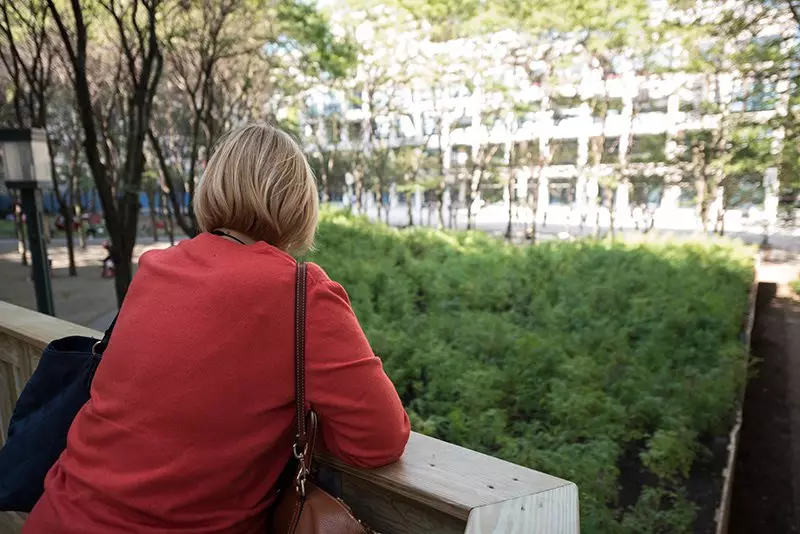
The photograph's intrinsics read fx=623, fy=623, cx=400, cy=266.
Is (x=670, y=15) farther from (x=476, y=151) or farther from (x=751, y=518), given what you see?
(x=751, y=518)

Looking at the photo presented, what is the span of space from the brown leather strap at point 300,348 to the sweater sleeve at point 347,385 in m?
0.01

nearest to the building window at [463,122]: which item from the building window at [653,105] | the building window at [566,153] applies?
the building window at [566,153]

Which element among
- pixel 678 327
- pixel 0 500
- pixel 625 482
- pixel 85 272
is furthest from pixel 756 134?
pixel 85 272

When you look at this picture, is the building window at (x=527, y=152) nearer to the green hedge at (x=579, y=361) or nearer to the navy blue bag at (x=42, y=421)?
the green hedge at (x=579, y=361)

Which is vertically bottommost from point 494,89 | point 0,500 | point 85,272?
point 85,272

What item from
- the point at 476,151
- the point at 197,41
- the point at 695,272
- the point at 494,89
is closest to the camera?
the point at 695,272

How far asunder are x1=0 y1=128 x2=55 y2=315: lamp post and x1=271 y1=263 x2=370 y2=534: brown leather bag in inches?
217

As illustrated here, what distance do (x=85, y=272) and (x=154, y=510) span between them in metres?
17.5

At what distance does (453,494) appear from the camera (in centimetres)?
111

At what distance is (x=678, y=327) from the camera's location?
6699 millimetres

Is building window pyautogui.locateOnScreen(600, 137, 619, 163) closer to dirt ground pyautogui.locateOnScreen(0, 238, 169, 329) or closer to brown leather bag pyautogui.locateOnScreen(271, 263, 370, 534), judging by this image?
dirt ground pyautogui.locateOnScreen(0, 238, 169, 329)

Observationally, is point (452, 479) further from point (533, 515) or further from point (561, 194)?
point (561, 194)

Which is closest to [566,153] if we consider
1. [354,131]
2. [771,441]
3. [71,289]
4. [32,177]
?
[354,131]

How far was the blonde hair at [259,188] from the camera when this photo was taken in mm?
1340
